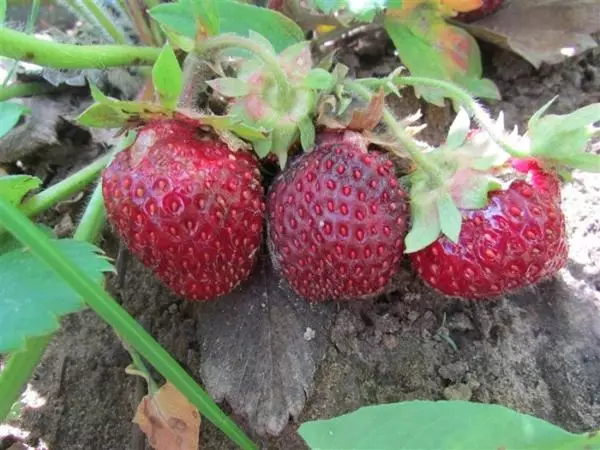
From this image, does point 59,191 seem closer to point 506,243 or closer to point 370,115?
point 370,115

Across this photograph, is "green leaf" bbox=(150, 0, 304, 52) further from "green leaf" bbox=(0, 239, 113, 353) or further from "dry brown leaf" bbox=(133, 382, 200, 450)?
"dry brown leaf" bbox=(133, 382, 200, 450)

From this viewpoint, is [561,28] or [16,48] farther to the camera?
[561,28]

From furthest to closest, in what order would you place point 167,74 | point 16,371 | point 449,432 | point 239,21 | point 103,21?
point 103,21 < point 239,21 < point 16,371 < point 167,74 < point 449,432

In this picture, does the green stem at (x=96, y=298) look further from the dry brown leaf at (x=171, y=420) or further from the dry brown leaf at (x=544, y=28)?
the dry brown leaf at (x=544, y=28)

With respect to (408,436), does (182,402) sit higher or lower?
lower

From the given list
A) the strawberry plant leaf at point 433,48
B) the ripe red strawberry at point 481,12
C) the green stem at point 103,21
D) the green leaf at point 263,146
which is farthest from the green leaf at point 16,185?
the ripe red strawberry at point 481,12

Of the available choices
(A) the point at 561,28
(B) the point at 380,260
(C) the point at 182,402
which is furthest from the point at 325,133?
(A) the point at 561,28

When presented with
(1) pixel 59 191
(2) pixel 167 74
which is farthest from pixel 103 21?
(2) pixel 167 74

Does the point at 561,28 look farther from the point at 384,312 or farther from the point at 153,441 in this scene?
the point at 153,441
